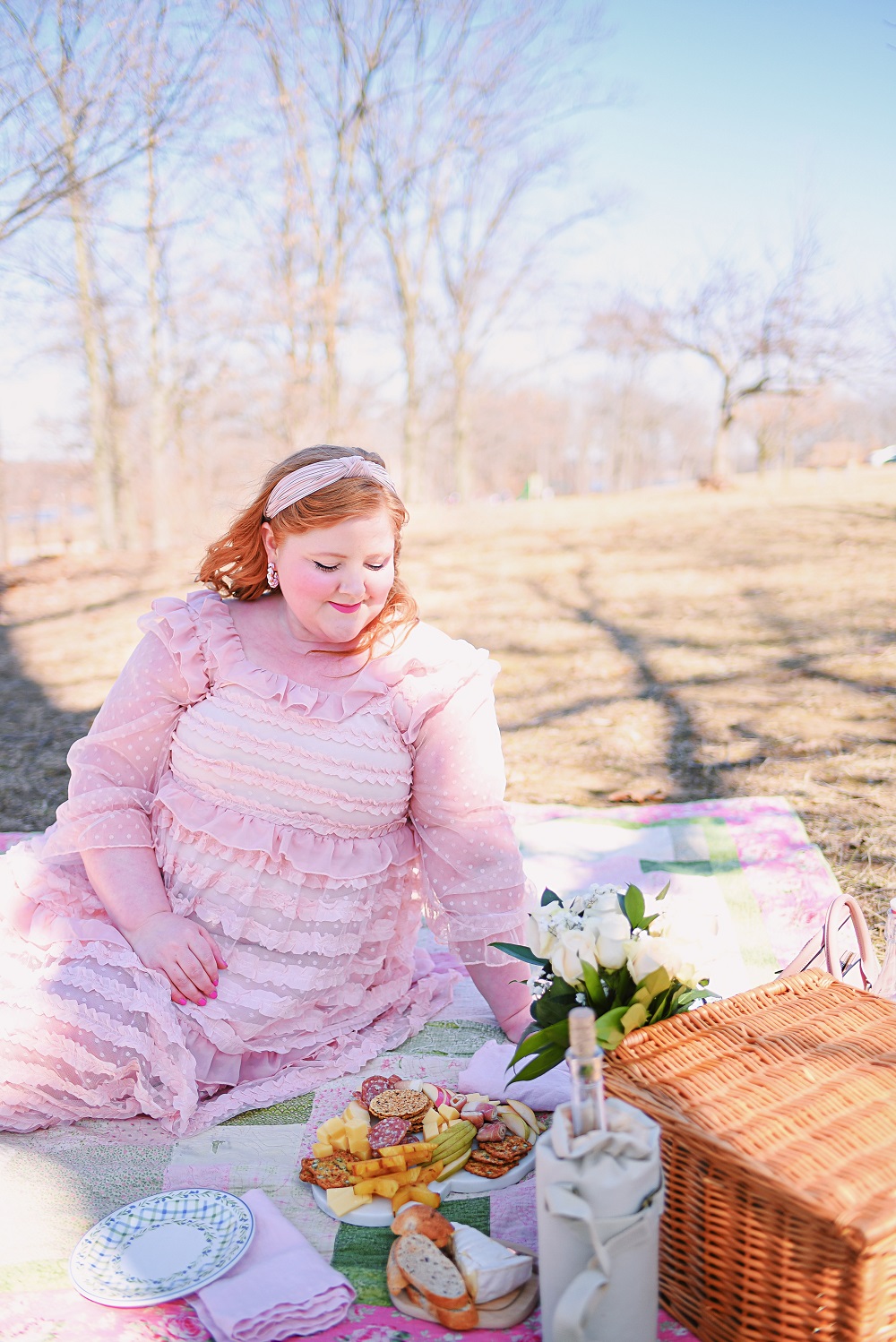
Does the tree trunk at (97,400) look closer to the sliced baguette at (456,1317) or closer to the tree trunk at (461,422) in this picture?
the tree trunk at (461,422)

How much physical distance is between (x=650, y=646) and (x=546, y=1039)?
16.5 feet

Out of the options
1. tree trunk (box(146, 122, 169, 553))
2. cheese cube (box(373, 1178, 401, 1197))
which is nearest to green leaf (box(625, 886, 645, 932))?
cheese cube (box(373, 1178, 401, 1197))

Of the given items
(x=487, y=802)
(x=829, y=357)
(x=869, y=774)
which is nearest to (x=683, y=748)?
(x=869, y=774)

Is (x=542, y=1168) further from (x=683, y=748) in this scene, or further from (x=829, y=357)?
(x=829, y=357)

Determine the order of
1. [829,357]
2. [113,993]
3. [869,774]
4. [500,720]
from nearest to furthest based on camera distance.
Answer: [113,993] → [869,774] → [500,720] → [829,357]

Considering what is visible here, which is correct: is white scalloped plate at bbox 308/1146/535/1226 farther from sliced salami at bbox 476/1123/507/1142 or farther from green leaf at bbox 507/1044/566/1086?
green leaf at bbox 507/1044/566/1086

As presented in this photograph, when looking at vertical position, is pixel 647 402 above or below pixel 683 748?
above

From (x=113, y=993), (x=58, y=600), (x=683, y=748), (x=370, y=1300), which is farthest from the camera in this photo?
(x=58, y=600)

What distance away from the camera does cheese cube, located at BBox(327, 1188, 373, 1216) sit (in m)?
1.66

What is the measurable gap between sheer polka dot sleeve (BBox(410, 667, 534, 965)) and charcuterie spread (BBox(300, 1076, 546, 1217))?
1.07ft

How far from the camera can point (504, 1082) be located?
197 centimetres

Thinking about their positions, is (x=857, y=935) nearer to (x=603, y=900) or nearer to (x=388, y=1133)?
(x=603, y=900)

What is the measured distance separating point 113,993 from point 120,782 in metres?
0.46

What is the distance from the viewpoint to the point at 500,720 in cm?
517
